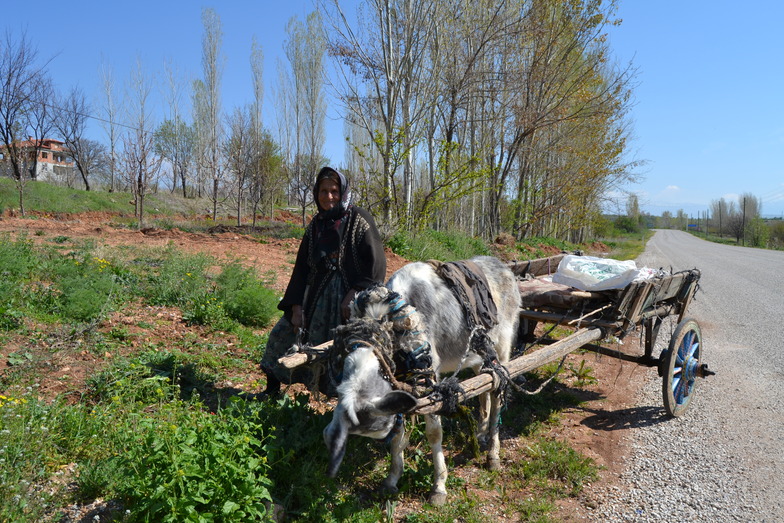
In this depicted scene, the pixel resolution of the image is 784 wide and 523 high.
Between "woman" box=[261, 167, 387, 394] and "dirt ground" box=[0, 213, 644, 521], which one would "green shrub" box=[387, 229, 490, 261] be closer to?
"dirt ground" box=[0, 213, 644, 521]

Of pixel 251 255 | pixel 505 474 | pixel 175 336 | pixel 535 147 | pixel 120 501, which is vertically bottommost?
pixel 505 474

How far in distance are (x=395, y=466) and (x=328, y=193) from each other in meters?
1.99

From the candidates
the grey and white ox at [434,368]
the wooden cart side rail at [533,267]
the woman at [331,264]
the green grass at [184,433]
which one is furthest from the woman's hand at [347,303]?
the wooden cart side rail at [533,267]

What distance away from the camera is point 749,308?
1019 cm

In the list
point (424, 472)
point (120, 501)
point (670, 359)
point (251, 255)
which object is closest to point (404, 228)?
point (251, 255)

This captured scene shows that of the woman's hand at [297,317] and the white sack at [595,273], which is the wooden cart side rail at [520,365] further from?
the woman's hand at [297,317]

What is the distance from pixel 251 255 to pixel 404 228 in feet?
12.5

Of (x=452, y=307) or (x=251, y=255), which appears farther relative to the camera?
(x=251, y=255)

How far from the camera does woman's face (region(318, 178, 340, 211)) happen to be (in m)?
3.57

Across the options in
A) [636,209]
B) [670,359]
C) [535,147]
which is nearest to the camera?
[670,359]

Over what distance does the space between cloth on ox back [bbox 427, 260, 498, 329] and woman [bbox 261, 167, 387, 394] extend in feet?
1.59

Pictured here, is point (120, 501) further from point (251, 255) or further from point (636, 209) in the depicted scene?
point (636, 209)

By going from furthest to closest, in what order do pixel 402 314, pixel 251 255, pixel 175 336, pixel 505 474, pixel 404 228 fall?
pixel 404 228 → pixel 251 255 → pixel 175 336 → pixel 505 474 → pixel 402 314

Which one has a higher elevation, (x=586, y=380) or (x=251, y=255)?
(x=251, y=255)
